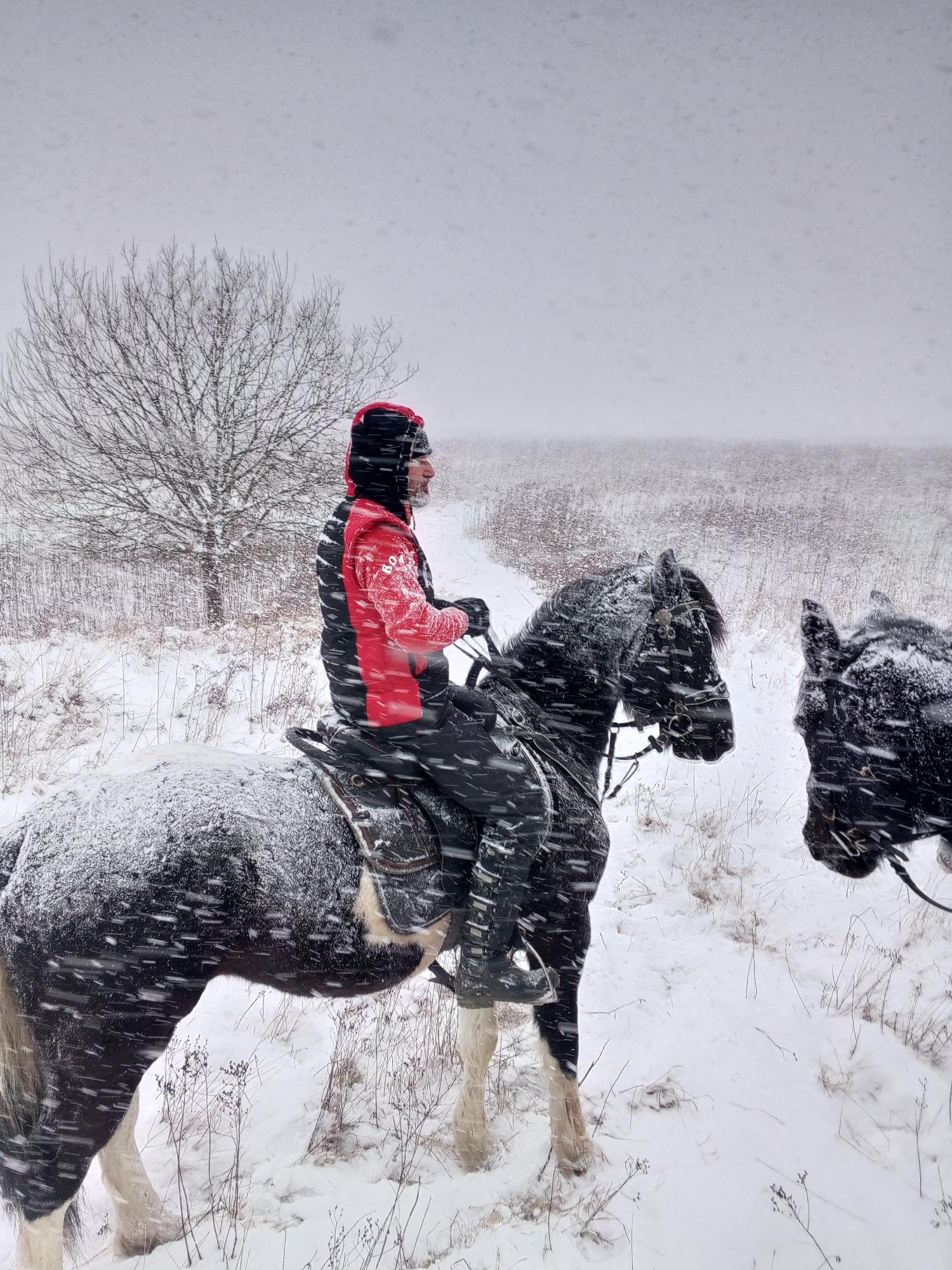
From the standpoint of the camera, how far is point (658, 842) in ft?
17.8

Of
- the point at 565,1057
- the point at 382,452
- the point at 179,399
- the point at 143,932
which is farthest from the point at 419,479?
the point at 179,399

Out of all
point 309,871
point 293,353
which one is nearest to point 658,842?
point 309,871

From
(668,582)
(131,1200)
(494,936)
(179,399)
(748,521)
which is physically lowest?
(131,1200)

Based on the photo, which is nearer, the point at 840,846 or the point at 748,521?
the point at 840,846

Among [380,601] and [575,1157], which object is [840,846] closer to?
[575,1157]

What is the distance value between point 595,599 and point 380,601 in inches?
46.5

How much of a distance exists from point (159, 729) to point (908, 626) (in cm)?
637

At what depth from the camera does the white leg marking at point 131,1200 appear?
2.39 meters

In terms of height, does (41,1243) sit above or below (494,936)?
below

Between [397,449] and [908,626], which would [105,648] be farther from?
[908,626]

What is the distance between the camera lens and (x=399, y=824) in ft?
7.61

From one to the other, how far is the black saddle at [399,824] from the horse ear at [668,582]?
54.5 inches

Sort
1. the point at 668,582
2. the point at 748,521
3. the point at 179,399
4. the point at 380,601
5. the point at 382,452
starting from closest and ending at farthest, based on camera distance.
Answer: the point at 380,601
the point at 382,452
the point at 668,582
the point at 179,399
the point at 748,521

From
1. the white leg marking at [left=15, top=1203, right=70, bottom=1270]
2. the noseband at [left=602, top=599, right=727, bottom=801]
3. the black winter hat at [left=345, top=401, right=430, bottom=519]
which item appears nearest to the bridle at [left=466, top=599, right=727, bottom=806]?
the noseband at [left=602, top=599, right=727, bottom=801]
